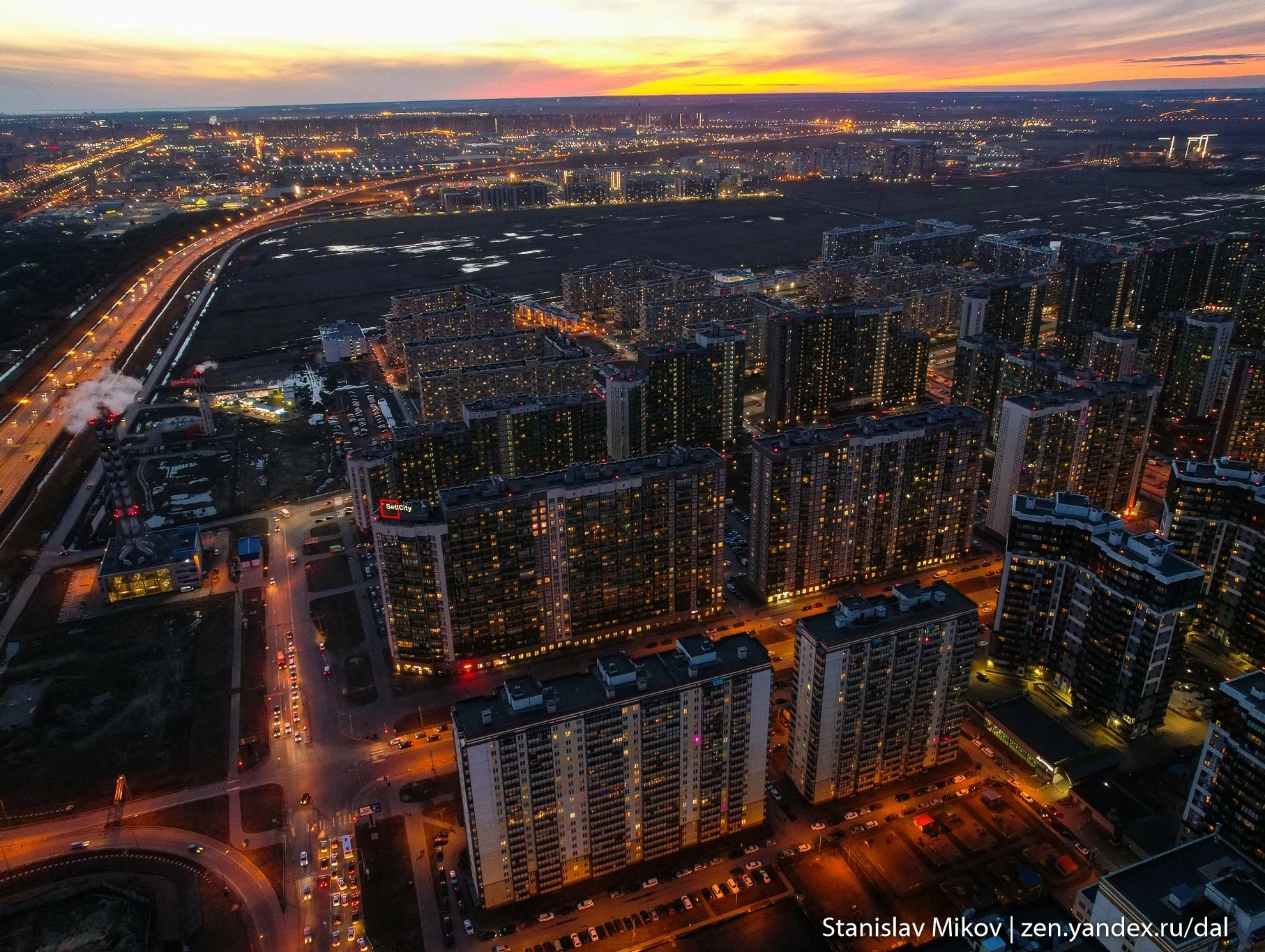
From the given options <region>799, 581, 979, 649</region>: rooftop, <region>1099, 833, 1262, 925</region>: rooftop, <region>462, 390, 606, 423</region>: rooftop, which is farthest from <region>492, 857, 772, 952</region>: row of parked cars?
<region>462, 390, 606, 423</region>: rooftop

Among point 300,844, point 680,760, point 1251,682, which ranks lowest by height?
point 300,844

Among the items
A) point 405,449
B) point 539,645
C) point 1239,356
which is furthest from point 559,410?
point 1239,356

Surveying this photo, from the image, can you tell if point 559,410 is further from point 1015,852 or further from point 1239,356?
point 1239,356

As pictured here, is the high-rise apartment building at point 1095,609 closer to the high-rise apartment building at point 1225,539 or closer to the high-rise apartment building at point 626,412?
the high-rise apartment building at point 1225,539

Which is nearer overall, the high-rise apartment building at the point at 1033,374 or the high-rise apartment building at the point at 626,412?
the high-rise apartment building at the point at 1033,374

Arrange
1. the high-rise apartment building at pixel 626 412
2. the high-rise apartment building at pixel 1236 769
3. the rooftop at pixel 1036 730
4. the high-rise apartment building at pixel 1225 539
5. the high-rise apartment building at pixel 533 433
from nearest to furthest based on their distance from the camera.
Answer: the high-rise apartment building at pixel 1236 769 → the rooftop at pixel 1036 730 → the high-rise apartment building at pixel 1225 539 → the high-rise apartment building at pixel 533 433 → the high-rise apartment building at pixel 626 412

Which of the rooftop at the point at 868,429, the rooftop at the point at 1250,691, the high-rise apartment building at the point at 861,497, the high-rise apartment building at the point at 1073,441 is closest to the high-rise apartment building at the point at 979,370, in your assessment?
the high-rise apartment building at the point at 1073,441

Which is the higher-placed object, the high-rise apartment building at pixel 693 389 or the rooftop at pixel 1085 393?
the rooftop at pixel 1085 393
